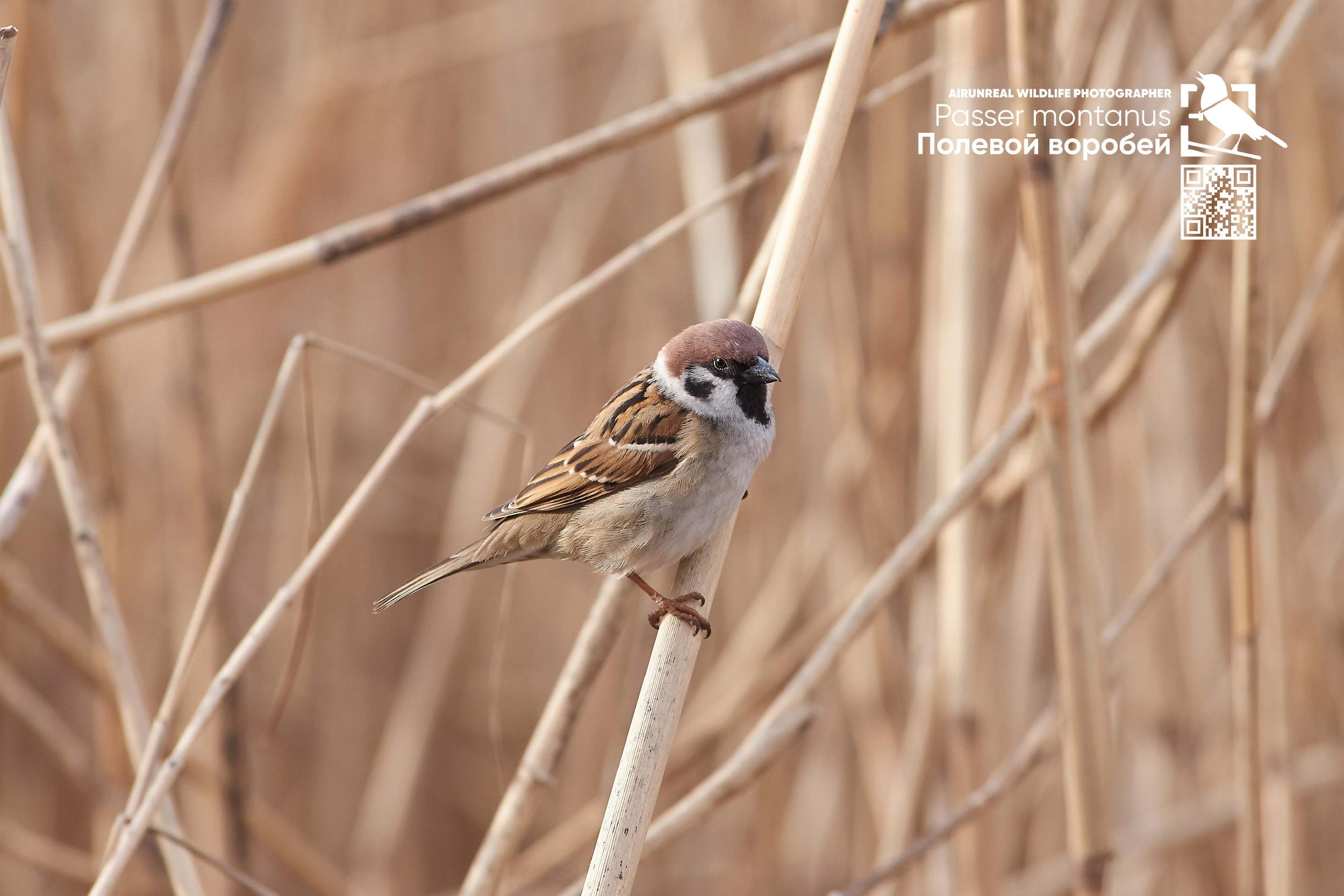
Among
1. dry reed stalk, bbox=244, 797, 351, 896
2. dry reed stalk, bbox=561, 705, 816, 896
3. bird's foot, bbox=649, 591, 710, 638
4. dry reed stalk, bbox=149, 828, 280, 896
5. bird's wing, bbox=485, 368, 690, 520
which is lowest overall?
dry reed stalk, bbox=149, 828, 280, 896

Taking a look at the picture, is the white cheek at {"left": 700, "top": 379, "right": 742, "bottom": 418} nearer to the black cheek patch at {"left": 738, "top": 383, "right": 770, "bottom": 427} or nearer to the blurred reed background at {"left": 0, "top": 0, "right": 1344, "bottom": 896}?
the black cheek patch at {"left": 738, "top": 383, "right": 770, "bottom": 427}

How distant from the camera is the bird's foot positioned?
1.47m

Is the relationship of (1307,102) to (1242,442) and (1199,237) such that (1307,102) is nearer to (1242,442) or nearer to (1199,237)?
(1199,237)

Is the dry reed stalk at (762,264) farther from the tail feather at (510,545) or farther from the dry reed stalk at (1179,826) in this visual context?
the dry reed stalk at (1179,826)

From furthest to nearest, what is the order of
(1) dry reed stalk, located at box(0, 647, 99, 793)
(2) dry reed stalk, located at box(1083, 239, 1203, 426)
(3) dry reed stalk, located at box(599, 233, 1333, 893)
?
(1) dry reed stalk, located at box(0, 647, 99, 793) → (2) dry reed stalk, located at box(1083, 239, 1203, 426) → (3) dry reed stalk, located at box(599, 233, 1333, 893)

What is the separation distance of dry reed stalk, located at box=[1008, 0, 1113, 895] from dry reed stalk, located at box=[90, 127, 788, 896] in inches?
20.2

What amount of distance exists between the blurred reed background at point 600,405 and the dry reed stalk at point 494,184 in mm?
81

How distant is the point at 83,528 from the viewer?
1.72m

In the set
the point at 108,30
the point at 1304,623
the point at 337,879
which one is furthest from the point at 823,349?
the point at 108,30

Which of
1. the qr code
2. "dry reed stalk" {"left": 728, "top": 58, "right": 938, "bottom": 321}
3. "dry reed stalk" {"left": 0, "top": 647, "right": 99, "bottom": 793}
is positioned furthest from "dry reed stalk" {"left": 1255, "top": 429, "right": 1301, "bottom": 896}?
"dry reed stalk" {"left": 0, "top": 647, "right": 99, "bottom": 793}

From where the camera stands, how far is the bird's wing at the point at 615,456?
6.16 feet

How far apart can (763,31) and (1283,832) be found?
2405mm

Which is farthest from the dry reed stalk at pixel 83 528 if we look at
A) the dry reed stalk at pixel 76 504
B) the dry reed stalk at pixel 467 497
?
the dry reed stalk at pixel 467 497

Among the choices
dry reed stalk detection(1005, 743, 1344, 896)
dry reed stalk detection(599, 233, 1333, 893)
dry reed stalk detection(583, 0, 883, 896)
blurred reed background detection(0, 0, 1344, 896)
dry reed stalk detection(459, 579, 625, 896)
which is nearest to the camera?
dry reed stalk detection(583, 0, 883, 896)
